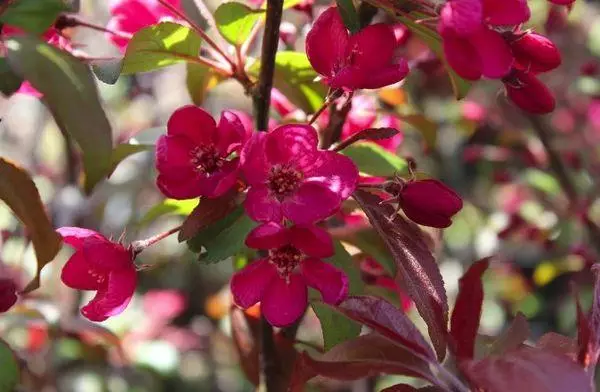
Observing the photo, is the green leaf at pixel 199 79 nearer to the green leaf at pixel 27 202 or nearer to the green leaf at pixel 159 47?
the green leaf at pixel 159 47

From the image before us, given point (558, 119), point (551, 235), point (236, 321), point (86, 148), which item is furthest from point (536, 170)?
point (86, 148)

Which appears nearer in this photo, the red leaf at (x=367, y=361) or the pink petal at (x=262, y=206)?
the red leaf at (x=367, y=361)

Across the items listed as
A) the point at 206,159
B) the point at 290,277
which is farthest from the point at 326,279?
the point at 206,159

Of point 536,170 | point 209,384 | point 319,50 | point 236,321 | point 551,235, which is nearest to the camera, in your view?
point 319,50

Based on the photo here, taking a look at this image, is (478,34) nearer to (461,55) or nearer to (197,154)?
(461,55)

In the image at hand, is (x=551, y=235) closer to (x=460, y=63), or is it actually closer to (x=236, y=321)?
(x=236, y=321)

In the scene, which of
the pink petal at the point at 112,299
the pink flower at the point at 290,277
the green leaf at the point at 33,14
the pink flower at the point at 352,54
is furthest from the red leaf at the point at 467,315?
the green leaf at the point at 33,14

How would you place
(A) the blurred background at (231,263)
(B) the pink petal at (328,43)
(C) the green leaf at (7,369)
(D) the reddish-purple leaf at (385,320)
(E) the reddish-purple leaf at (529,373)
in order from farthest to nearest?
(A) the blurred background at (231,263) < (C) the green leaf at (7,369) < (B) the pink petal at (328,43) < (D) the reddish-purple leaf at (385,320) < (E) the reddish-purple leaf at (529,373)
